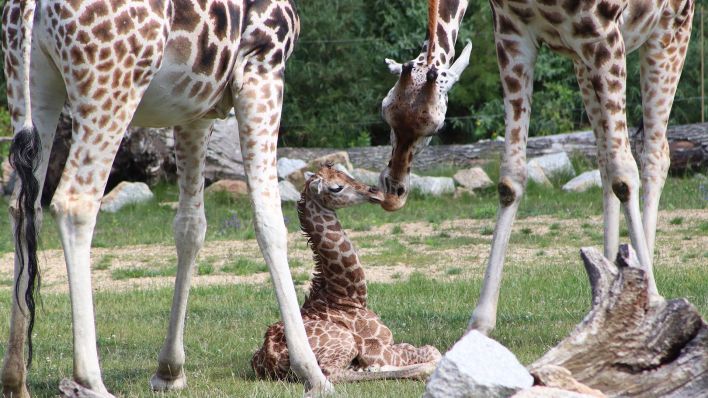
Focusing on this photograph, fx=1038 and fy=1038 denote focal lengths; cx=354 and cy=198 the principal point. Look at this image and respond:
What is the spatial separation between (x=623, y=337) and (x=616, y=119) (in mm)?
2253

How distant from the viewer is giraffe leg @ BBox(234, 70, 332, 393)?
487cm

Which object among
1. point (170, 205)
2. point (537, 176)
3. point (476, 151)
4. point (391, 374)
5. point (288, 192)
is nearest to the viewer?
point (391, 374)

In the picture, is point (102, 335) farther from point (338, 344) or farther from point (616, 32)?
point (616, 32)

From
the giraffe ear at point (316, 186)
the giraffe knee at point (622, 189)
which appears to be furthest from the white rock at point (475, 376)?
the giraffe knee at point (622, 189)

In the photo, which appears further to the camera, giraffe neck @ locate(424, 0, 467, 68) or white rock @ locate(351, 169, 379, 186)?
white rock @ locate(351, 169, 379, 186)

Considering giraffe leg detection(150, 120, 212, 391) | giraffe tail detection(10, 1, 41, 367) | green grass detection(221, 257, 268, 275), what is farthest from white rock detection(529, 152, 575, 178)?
giraffe tail detection(10, 1, 41, 367)

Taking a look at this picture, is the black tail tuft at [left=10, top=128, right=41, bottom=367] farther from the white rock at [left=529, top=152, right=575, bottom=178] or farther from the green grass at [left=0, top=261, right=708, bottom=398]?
the white rock at [left=529, top=152, right=575, bottom=178]

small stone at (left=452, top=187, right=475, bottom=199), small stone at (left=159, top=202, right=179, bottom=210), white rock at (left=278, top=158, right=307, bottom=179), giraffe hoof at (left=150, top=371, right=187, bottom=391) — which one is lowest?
giraffe hoof at (left=150, top=371, right=187, bottom=391)

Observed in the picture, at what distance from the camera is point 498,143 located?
54.4 feet

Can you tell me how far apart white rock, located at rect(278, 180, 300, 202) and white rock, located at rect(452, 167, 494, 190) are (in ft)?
8.04

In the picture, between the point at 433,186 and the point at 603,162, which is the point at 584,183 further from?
the point at 603,162

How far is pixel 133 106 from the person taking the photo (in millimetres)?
4348

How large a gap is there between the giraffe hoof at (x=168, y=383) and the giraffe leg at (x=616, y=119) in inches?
99.0

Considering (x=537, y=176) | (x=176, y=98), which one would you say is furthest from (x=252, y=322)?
(x=537, y=176)
